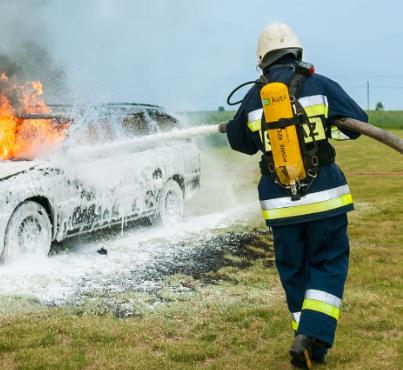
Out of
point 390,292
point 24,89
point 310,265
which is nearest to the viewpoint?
point 310,265

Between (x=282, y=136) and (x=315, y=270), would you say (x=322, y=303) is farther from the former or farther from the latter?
(x=282, y=136)

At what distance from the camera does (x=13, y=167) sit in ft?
22.9

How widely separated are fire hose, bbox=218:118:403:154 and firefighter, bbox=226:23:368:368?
2.1 inches

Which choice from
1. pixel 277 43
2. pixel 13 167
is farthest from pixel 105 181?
pixel 277 43

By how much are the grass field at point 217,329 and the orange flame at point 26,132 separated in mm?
2403

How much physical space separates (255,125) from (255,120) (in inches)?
1.4

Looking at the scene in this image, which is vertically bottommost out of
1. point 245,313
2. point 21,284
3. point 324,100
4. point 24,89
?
point 245,313

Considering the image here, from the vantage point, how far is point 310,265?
4348 mm

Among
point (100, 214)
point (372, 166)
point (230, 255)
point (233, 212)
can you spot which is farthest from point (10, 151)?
point (372, 166)

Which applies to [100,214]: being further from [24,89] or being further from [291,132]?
[291,132]

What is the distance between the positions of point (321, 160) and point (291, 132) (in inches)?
12.2

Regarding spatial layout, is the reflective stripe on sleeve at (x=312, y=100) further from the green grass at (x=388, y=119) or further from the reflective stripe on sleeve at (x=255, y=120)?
the green grass at (x=388, y=119)

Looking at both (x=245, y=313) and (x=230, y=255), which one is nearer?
(x=245, y=313)

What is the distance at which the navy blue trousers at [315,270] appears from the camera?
4.12 metres
